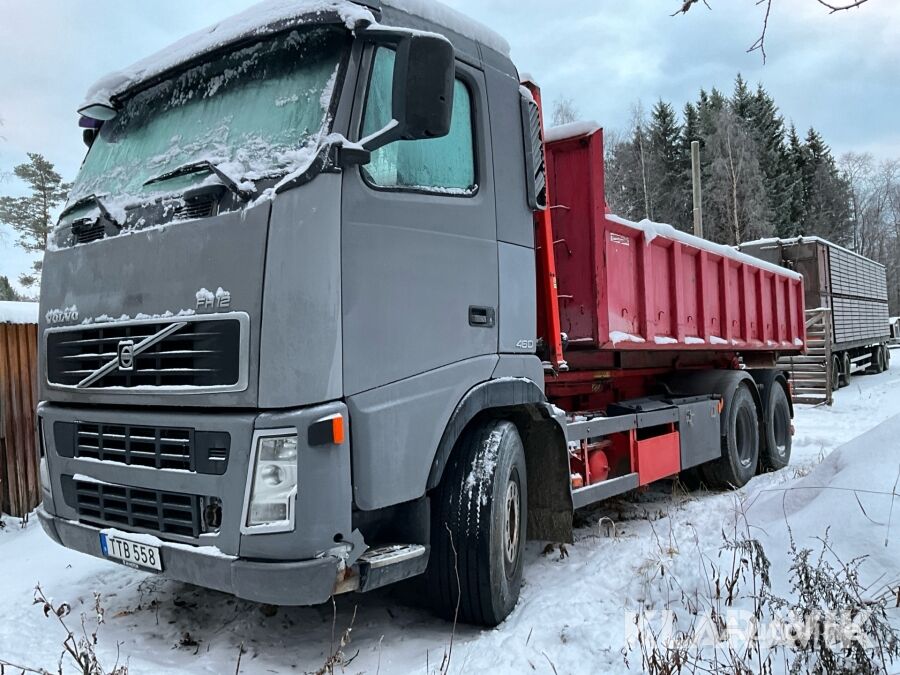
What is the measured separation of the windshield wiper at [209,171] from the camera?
2.68 metres

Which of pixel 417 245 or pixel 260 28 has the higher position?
pixel 260 28

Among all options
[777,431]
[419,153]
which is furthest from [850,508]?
[777,431]

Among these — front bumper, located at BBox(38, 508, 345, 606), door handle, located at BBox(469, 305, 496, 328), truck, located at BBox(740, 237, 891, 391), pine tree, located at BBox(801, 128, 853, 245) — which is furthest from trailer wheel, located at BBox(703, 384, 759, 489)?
pine tree, located at BBox(801, 128, 853, 245)

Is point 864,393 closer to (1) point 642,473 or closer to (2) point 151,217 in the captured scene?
(1) point 642,473

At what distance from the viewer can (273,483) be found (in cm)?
257

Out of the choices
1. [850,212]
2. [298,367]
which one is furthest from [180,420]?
[850,212]

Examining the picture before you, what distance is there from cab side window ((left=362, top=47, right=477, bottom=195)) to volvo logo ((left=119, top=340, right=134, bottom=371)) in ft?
4.10

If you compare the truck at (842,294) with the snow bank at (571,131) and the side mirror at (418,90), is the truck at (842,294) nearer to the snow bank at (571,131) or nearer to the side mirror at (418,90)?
the snow bank at (571,131)

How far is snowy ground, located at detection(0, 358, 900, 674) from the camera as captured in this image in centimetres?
299

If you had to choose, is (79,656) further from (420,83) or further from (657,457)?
(657,457)

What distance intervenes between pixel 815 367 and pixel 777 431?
770cm

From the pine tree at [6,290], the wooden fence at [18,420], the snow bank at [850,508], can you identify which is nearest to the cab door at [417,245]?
the snow bank at [850,508]

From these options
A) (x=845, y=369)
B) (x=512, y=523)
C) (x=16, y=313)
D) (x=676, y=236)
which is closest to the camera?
(x=512, y=523)

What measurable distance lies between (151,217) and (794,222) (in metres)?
42.5
